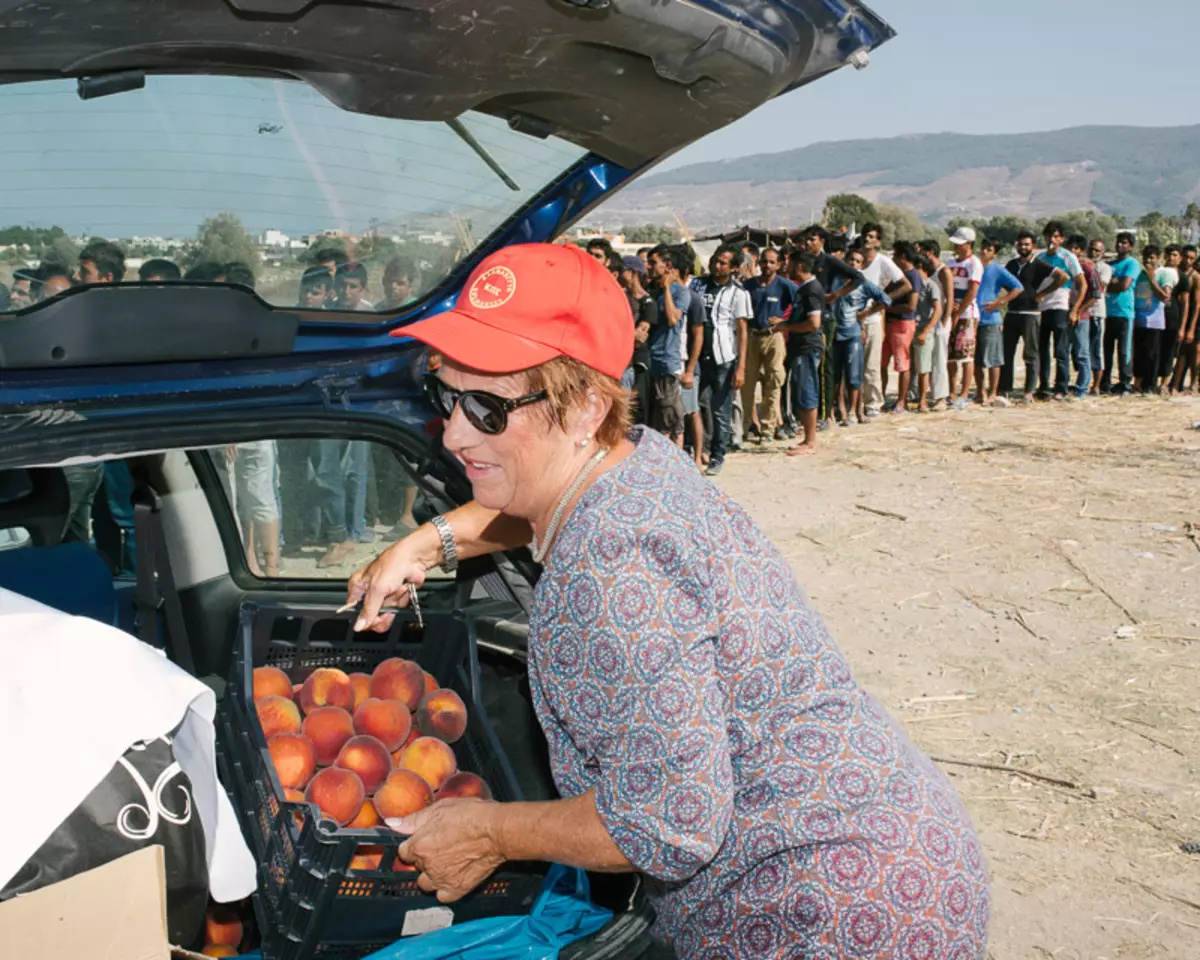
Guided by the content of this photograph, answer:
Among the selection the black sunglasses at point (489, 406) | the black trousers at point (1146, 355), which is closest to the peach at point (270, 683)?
the black sunglasses at point (489, 406)

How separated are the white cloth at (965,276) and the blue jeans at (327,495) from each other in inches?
433

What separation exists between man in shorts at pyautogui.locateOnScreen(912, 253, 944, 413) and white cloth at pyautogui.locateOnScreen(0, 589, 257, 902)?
37.7 ft

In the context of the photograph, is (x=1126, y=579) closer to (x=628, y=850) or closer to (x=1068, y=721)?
(x=1068, y=721)

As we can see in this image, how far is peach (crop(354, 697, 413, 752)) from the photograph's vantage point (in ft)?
8.07

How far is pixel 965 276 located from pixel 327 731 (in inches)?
468

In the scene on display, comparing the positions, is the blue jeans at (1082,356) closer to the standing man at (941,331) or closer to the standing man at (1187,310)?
the standing man at (1187,310)

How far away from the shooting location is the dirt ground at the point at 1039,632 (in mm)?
3805

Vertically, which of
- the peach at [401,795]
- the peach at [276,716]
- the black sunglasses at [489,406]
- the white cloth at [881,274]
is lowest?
the peach at [401,795]

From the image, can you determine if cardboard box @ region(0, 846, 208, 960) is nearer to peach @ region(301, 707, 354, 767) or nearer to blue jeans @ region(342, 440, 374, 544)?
peach @ region(301, 707, 354, 767)

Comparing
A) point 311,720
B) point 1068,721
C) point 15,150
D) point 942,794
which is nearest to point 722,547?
point 942,794

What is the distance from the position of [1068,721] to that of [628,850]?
4.12 m

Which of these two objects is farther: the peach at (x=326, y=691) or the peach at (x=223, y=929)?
the peach at (x=326, y=691)

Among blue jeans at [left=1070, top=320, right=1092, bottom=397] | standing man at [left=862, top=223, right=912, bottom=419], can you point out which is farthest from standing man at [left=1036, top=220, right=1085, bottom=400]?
standing man at [left=862, top=223, right=912, bottom=419]

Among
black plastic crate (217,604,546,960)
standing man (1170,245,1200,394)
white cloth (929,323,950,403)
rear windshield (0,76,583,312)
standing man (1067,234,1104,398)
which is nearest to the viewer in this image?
black plastic crate (217,604,546,960)
